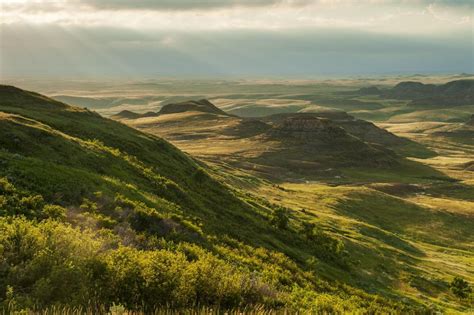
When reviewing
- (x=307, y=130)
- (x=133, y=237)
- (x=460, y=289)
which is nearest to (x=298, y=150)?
(x=307, y=130)

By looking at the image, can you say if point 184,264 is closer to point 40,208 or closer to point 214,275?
point 214,275

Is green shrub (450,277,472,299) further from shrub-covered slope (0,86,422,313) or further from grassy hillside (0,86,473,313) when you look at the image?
shrub-covered slope (0,86,422,313)

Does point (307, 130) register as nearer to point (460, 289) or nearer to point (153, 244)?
point (460, 289)

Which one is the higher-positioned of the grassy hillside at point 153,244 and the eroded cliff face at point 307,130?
the grassy hillside at point 153,244

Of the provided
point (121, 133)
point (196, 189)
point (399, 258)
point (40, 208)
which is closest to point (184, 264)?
point (40, 208)

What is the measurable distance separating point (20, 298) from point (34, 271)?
3.87ft

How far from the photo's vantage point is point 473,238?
300 feet

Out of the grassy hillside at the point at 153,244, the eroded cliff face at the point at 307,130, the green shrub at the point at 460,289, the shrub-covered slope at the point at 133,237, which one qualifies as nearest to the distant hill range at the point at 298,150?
the eroded cliff face at the point at 307,130

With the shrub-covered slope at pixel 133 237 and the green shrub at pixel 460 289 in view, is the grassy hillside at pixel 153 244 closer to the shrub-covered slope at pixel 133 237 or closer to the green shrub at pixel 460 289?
the shrub-covered slope at pixel 133 237

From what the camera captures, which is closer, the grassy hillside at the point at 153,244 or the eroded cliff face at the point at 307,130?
the grassy hillside at the point at 153,244

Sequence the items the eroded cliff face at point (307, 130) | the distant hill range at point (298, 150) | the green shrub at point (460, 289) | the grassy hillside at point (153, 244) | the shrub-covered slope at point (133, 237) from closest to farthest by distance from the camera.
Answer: the shrub-covered slope at point (133, 237) < the grassy hillside at point (153, 244) < the green shrub at point (460, 289) < the distant hill range at point (298, 150) < the eroded cliff face at point (307, 130)

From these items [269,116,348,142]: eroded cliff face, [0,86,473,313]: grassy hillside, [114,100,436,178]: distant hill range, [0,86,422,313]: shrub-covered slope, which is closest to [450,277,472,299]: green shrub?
[0,86,473,313]: grassy hillside

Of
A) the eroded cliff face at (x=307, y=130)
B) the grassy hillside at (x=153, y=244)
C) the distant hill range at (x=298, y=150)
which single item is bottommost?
the distant hill range at (x=298, y=150)

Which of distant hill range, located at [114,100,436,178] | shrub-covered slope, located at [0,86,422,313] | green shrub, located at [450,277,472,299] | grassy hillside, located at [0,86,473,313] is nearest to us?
shrub-covered slope, located at [0,86,422,313]
